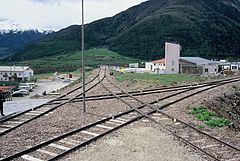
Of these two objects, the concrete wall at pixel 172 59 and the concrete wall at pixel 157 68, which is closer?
the concrete wall at pixel 157 68

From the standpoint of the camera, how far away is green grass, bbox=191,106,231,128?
13.3 metres

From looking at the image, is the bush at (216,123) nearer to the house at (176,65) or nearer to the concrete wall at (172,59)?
the house at (176,65)

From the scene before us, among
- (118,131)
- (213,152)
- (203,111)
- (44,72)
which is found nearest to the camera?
(213,152)

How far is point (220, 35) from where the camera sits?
184750mm

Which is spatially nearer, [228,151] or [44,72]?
[228,151]

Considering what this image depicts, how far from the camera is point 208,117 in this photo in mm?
14594

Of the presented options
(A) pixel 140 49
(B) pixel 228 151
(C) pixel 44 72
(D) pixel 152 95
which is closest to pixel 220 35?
(A) pixel 140 49

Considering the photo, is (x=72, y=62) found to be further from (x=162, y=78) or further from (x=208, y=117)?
(x=208, y=117)

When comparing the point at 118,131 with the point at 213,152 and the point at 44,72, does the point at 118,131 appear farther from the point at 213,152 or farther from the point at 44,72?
the point at 44,72

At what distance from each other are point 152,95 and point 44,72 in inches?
4311

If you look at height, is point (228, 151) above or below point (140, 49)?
below

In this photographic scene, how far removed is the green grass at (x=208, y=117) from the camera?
13281mm

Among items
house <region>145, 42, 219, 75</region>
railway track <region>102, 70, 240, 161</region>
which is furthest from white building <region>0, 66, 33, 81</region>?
railway track <region>102, 70, 240, 161</region>

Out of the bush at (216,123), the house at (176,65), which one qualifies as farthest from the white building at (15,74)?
the bush at (216,123)
